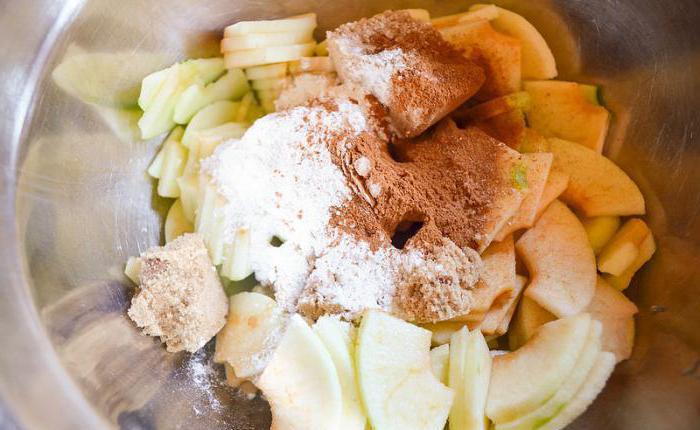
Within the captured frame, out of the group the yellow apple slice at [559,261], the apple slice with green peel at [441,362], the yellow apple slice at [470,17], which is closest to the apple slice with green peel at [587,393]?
the yellow apple slice at [559,261]

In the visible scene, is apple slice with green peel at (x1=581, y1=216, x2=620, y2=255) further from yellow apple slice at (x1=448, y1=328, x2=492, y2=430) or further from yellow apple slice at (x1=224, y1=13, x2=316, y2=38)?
yellow apple slice at (x1=224, y1=13, x2=316, y2=38)

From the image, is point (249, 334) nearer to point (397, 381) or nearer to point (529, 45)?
point (397, 381)

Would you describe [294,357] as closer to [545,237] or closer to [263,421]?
[263,421]

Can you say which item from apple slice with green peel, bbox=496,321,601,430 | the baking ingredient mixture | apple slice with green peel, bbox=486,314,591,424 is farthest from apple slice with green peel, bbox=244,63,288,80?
apple slice with green peel, bbox=496,321,601,430

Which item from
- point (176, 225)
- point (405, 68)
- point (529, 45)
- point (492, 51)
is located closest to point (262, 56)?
point (405, 68)

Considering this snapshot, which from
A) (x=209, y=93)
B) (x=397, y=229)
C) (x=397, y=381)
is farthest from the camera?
(x=209, y=93)

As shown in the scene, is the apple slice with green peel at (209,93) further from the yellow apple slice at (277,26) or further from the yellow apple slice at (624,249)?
the yellow apple slice at (624,249)

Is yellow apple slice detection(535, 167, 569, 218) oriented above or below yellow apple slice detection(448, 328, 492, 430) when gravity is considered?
above
